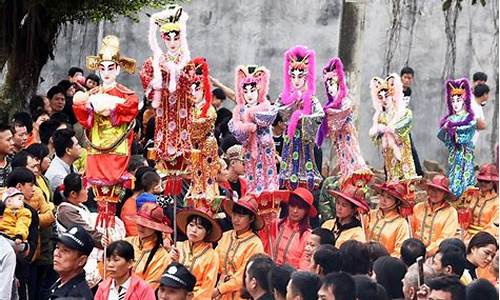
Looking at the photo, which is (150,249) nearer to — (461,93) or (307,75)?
(307,75)

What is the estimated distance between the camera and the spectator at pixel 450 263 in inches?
492

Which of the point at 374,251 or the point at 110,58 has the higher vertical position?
the point at 110,58

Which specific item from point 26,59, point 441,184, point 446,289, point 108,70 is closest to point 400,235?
point 441,184

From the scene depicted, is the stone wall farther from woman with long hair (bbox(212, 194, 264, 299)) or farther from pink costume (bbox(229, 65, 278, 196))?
woman with long hair (bbox(212, 194, 264, 299))

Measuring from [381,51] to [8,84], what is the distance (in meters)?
4.68

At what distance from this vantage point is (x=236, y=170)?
16188 millimetres

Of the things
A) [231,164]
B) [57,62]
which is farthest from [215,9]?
[231,164]

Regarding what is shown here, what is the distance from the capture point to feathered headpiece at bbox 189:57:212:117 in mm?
14516

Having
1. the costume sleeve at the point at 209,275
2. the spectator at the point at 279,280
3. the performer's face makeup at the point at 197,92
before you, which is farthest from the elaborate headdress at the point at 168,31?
the spectator at the point at 279,280

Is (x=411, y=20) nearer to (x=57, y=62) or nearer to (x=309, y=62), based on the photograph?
(x=57, y=62)

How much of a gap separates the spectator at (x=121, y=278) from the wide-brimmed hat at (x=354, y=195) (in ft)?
8.86

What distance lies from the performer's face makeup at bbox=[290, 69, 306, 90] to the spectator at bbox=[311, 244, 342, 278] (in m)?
3.08

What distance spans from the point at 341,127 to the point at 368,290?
436 centimetres

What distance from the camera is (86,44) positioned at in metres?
21.4
